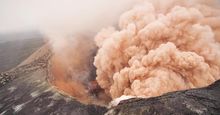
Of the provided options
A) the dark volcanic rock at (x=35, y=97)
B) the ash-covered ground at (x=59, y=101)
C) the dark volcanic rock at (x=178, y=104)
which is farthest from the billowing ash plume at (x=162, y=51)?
the dark volcanic rock at (x=178, y=104)

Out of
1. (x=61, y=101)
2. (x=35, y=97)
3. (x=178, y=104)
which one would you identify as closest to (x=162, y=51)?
(x=61, y=101)

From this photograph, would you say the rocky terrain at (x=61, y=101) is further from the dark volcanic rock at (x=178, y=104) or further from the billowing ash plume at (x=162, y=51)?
the billowing ash plume at (x=162, y=51)

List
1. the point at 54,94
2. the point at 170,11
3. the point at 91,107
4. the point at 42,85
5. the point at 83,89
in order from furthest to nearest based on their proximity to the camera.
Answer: the point at 170,11
the point at 83,89
the point at 42,85
the point at 54,94
the point at 91,107

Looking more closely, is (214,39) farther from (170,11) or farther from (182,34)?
(170,11)

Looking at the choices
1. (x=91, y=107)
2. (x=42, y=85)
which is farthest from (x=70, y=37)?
(x=91, y=107)

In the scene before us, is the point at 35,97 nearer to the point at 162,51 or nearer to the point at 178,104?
the point at 162,51

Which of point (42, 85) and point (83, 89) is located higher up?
point (42, 85)
